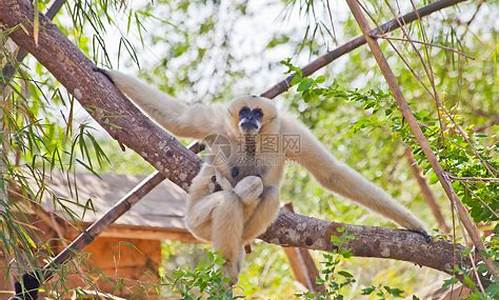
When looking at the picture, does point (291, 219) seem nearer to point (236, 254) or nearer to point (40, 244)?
point (236, 254)

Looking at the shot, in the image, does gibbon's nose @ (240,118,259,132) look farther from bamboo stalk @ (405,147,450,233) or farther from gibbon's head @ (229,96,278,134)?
bamboo stalk @ (405,147,450,233)

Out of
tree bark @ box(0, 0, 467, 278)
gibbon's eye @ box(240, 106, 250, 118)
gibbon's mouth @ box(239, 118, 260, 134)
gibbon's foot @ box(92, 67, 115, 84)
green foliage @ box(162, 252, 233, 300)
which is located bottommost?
green foliage @ box(162, 252, 233, 300)

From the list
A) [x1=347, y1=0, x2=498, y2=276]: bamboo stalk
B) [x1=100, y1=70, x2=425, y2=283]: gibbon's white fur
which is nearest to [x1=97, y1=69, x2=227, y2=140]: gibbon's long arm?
[x1=100, y1=70, x2=425, y2=283]: gibbon's white fur

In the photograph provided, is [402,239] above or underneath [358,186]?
underneath

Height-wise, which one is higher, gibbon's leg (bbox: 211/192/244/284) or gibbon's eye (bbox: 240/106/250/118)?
gibbon's eye (bbox: 240/106/250/118)

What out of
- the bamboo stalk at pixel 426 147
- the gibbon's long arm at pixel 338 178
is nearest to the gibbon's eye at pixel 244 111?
the gibbon's long arm at pixel 338 178

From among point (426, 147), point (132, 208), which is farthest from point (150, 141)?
point (132, 208)

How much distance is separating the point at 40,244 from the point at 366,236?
2.00 metres

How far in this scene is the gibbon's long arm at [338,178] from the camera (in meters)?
5.28

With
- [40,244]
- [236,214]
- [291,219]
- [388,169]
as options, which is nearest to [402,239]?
[291,219]

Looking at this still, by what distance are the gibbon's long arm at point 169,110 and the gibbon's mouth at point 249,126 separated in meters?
0.26

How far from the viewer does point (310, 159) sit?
537 centimetres

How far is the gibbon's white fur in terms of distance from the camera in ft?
16.6

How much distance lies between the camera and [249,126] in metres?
5.16
